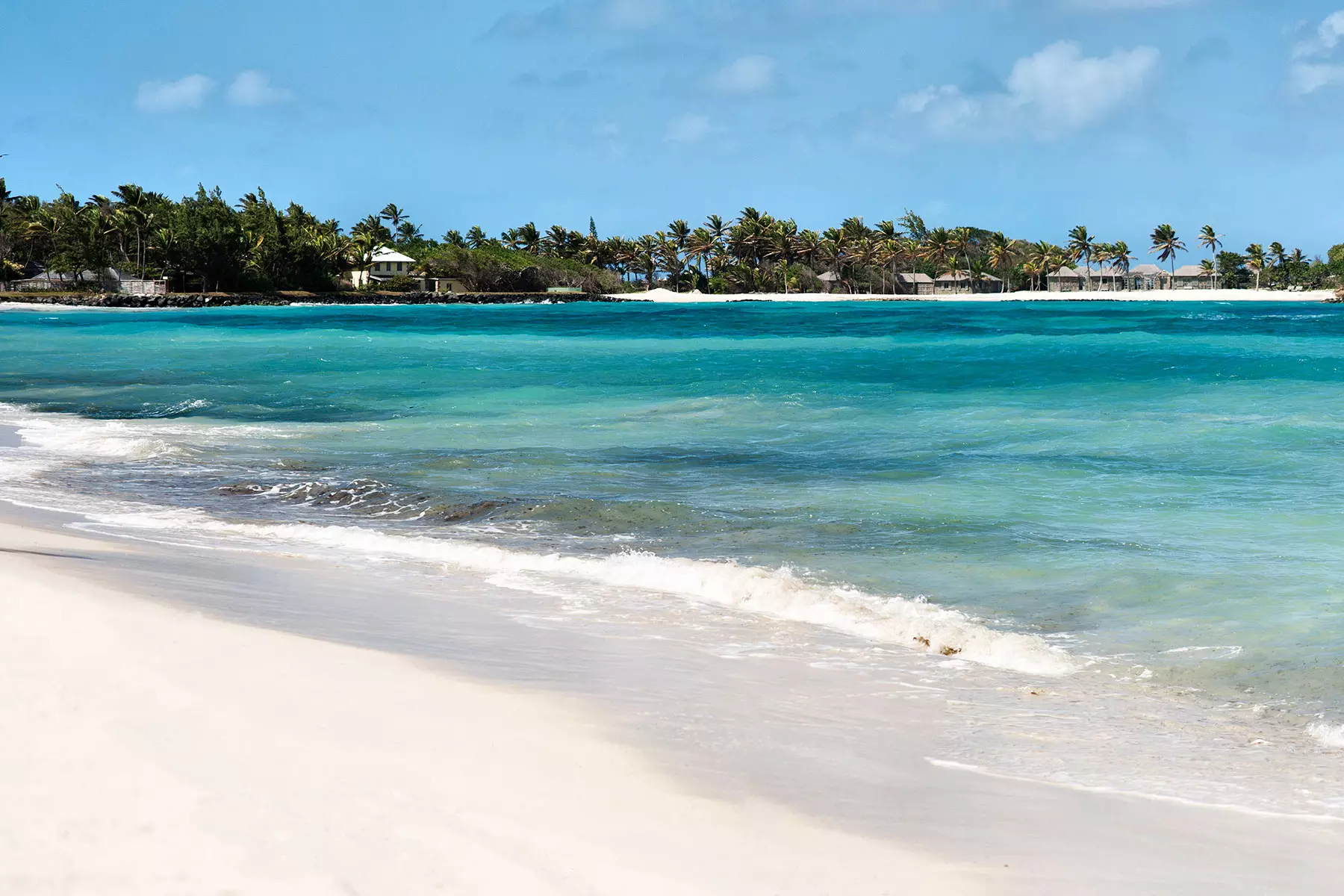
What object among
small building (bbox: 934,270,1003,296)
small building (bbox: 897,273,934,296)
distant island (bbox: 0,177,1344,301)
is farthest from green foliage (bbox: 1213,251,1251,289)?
small building (bbox: 897,273,934,296)

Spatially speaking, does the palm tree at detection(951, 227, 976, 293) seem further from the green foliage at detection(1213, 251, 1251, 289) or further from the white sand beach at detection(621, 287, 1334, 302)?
the green foliage at detection(1213, 251, 1251, 289)

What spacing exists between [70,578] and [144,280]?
343 feet

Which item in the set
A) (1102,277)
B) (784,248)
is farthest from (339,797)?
(1102,277)

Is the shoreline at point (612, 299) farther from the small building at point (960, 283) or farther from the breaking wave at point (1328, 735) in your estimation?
the breaking wave at point (1328, 735)

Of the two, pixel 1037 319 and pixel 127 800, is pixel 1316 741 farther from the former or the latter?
pixel 1037 319

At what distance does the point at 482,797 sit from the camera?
11.8 ft

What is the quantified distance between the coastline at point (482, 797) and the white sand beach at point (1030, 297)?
125563 millimetres

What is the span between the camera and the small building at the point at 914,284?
142m

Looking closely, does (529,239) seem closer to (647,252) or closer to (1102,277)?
(647,252)

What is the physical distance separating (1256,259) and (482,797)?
169667 mm

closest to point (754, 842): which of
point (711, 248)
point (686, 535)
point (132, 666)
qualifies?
point (132, 666)

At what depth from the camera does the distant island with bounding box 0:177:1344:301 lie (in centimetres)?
10025

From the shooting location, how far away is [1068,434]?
54.5 ft

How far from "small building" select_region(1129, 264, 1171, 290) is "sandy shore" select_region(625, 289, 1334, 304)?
26.0ft
